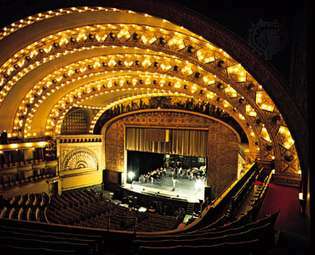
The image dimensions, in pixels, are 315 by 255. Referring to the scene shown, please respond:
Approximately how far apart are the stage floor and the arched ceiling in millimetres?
5978

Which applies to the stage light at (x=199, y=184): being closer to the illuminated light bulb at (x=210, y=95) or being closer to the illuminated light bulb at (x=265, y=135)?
the illuminated light bulb at (x=210, y=95)

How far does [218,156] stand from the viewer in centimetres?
1844

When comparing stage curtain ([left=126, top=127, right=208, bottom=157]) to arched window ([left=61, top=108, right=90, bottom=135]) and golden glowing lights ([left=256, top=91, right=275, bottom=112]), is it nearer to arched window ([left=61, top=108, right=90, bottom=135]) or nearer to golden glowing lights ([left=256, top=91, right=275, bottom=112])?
arched window ([left=61, top=108, right=90, bottom=135])

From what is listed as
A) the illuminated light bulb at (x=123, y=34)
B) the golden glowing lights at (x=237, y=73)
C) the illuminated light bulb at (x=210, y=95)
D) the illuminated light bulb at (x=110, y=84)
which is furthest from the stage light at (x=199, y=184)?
the illuminated light bulb at (x=123, y=34)

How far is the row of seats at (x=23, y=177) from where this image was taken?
16.0m

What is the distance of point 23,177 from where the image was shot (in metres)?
17.2

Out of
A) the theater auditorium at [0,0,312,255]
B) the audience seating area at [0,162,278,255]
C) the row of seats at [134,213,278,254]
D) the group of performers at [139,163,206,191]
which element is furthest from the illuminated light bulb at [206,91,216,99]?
the row of seats at [134,213,278,254]

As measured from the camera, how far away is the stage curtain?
19141mm

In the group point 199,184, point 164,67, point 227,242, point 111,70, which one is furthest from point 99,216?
point 227,242

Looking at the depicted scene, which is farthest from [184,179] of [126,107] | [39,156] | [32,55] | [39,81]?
[32,55]

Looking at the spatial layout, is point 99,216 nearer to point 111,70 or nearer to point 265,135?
point 111,70

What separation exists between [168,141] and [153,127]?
5.78ft

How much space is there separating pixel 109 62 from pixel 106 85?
4.30m

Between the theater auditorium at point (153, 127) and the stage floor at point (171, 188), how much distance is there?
19 cm
